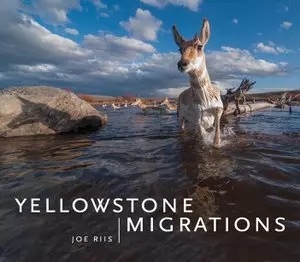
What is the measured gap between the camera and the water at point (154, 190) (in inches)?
122

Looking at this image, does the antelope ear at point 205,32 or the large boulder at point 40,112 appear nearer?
the antelope ear at point 205,32

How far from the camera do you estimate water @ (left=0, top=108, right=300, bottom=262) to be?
3109 millimetres

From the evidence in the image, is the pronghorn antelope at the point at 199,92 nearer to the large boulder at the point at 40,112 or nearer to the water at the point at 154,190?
the water at the point at 154,190

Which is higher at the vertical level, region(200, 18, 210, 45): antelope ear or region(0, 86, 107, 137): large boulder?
region(200, 18, 210, 45): antelope ear

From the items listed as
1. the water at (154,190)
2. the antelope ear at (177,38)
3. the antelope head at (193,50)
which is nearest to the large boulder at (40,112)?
the water at (154,190)

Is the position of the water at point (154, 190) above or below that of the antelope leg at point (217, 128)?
below

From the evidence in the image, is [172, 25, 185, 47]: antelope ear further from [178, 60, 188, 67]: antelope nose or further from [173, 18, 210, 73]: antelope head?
[178, 60, 188, 67]: antelope nose

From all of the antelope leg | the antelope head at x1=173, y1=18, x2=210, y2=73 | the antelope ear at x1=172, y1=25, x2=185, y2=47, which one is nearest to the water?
the antelope leg

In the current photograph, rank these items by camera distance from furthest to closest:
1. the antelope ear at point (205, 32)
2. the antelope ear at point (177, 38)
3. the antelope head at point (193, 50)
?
the antelope ear at point (177, 38), the antelope ear at point (205, 32), the antelope head at point (193, 50)

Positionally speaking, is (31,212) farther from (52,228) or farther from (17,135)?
(17,135)

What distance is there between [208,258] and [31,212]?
291 cm

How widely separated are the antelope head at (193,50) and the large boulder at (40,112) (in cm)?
772

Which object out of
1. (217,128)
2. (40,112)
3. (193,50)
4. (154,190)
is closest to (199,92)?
(217,128)

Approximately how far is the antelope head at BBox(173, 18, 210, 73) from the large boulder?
772 centimetres
